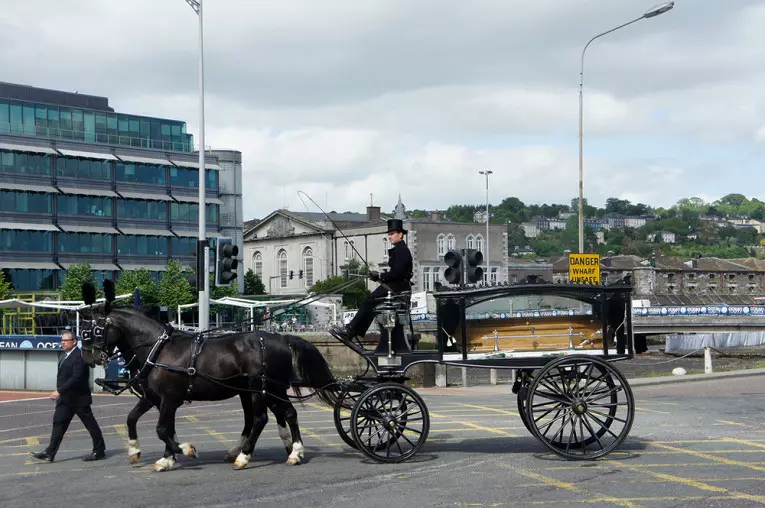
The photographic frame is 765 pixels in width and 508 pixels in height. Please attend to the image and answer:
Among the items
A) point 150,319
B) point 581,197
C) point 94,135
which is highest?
point 94,135

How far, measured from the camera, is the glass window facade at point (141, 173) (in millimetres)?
71250

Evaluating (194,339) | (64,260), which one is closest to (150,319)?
(194,339)

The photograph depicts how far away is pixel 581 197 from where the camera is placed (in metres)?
34.2

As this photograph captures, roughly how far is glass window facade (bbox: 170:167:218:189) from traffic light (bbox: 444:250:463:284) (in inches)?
2450

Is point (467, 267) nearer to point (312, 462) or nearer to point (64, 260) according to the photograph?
point (312, 462)

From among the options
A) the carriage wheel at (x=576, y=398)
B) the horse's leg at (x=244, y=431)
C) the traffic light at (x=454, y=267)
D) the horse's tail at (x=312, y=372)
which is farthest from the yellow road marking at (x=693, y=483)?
the horse's leg at (x=244, y=431)

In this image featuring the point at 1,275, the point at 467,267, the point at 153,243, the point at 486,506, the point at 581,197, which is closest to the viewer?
the point at 486,506

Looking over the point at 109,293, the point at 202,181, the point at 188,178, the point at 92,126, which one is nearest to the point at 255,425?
the point at 109,293

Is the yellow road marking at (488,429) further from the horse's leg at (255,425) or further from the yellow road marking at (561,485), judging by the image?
the horse's leg at (255,425)

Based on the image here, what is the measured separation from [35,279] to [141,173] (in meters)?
11.6

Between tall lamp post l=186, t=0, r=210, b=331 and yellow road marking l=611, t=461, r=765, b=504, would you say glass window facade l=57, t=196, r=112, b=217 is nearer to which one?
tall lamp post l=186, t=0, r=210, b=331

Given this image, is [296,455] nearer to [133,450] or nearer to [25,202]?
[133,450]

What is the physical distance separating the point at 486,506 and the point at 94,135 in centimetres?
6673

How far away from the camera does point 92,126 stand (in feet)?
234
